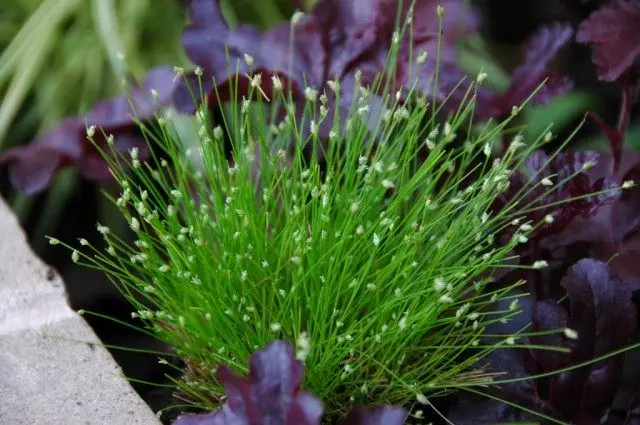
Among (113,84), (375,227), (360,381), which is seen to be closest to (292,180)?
(375,227)

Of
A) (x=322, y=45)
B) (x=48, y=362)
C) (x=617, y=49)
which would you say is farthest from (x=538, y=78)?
(x=48, y=362)

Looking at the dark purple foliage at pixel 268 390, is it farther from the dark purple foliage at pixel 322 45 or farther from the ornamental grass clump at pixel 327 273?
the dark purple foliage at pixel 322 45

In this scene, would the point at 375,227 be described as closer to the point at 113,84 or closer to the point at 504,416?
the point at 504,416

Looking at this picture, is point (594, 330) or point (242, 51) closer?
point (594, 330)

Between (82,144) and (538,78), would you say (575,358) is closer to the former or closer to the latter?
(538,78)

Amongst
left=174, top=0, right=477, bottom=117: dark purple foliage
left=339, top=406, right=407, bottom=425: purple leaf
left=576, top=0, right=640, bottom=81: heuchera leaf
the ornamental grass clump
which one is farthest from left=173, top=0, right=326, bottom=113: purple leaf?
left=339, top=406, right=407, bottom=425: purple leaf

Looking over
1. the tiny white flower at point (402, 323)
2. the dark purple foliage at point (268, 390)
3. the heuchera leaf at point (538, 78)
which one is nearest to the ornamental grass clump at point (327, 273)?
the tiny white flower at point (402, 323)
